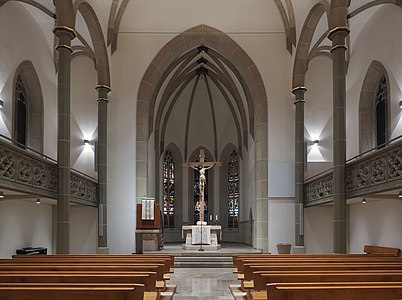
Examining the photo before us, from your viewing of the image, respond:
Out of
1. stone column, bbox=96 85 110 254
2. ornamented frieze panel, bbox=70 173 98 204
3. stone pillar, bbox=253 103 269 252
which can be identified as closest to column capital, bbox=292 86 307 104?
stone pillar, bbox=253 103 269 252

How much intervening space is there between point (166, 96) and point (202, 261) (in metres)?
9.73

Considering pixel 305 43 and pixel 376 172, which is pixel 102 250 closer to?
pixel 305 43

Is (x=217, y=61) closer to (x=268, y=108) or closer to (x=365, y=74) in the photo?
(x=268, y=108)

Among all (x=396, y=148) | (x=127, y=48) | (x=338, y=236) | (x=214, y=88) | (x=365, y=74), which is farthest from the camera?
(x=214, y=88)

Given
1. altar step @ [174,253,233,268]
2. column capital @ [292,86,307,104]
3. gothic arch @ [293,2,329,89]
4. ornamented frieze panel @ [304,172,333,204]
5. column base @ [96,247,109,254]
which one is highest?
gothic arch @ [293,2,329,89]

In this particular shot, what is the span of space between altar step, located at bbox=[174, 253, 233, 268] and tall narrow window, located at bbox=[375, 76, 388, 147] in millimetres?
6074

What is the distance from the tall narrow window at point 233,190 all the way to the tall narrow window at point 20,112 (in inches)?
570

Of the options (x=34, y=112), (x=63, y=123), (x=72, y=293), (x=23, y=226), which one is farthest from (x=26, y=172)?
(x=72, y=293)

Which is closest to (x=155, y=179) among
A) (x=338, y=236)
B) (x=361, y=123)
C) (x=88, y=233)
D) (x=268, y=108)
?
(x=88, y=233)

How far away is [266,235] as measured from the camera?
18453mm

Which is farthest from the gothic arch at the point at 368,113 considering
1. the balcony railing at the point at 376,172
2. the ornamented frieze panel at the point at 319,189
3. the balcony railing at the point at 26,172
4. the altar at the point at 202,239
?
the balcony railing at the point at 26,172

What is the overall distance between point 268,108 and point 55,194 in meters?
9.17

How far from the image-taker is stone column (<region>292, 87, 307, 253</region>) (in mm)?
17812

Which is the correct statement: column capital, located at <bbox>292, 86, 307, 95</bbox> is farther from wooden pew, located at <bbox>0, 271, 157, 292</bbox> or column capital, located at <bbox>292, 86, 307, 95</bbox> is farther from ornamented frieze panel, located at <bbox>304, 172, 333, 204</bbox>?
wooden pew, located at <bbox>0, 271, 157, 292</bbox>
